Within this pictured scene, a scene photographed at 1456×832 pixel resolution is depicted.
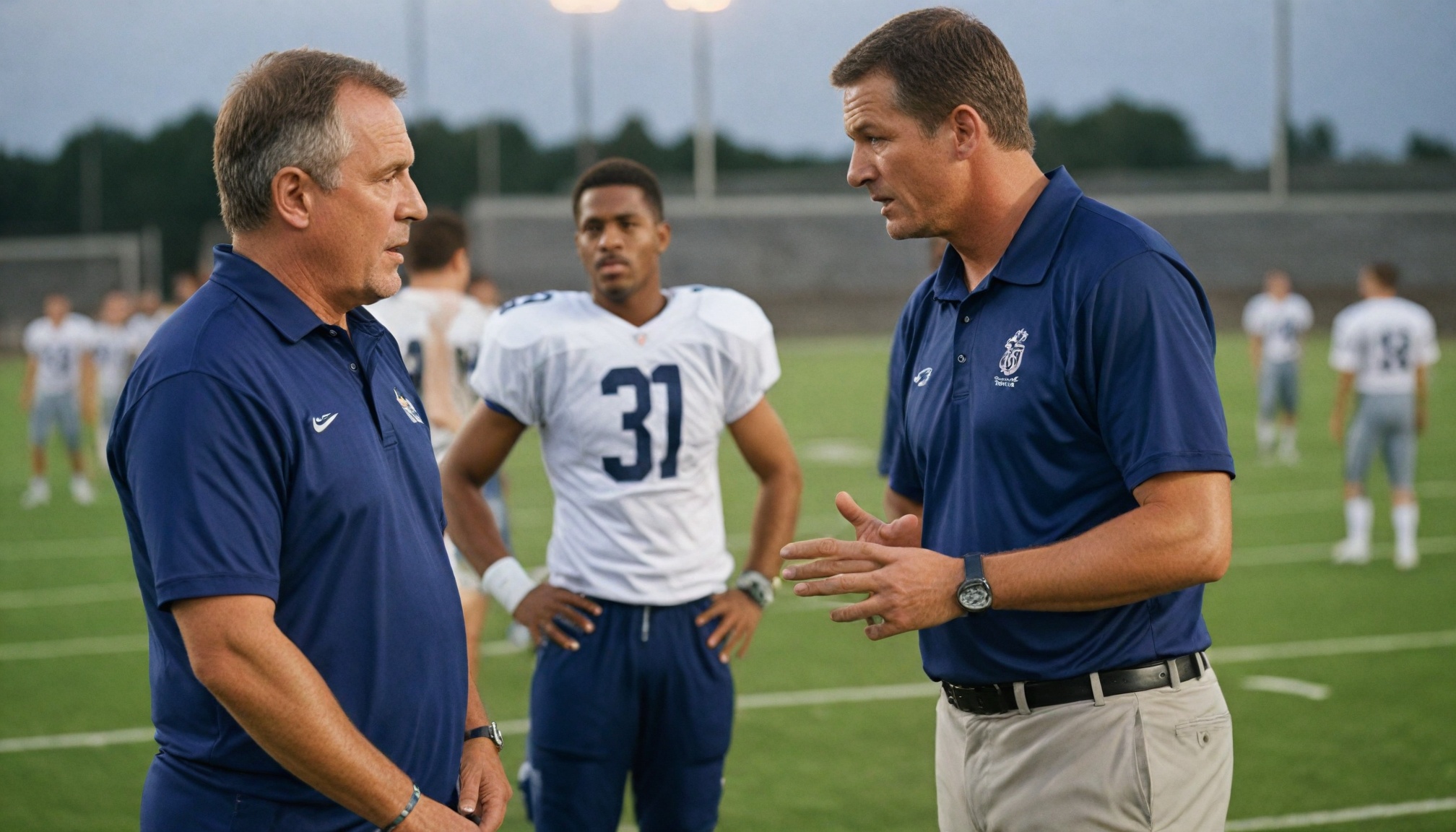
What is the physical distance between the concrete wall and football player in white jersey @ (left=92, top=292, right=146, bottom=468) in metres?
20.0

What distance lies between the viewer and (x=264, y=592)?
1903 millimetres

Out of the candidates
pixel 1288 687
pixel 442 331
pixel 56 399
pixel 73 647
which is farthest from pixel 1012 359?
pixel 56 399

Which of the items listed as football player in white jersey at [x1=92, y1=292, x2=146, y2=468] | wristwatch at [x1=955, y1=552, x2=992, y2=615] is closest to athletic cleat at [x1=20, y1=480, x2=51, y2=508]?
football player in white jersey at [x1=92, y1=292, x2=146, y2=468]

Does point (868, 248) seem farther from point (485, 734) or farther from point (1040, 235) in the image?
point (485, 734)

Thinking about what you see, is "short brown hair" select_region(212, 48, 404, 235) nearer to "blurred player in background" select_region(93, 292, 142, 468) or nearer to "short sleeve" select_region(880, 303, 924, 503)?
"short sleeve" select_region(880, 303, 924, 503)

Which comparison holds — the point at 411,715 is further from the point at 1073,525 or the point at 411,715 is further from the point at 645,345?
the point at 645,345

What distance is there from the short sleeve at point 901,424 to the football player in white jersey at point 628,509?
959 mm

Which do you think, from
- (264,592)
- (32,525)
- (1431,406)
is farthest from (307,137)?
(1431,406)

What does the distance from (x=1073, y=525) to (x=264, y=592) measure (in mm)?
1412

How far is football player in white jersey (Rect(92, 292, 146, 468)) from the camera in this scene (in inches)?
638

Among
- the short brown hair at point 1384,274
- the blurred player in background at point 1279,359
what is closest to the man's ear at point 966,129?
the short brown hair at point 1384,274

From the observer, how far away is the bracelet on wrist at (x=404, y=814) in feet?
6.54

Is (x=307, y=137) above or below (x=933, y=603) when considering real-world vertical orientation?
above

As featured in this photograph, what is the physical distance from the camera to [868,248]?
41656 millimetres
